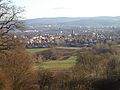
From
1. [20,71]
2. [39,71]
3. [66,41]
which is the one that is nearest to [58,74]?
[39,71]

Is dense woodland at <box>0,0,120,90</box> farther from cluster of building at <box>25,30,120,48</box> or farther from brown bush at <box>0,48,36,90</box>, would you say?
cluster of building at <box>25,30,120,48</box>

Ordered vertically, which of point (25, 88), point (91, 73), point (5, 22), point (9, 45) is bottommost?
point (91, 73)

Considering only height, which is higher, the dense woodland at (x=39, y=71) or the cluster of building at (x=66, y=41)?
the dense woodland at (x=39, y=71)

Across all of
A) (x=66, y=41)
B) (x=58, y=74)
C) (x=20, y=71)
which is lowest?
(x=66, y=41)

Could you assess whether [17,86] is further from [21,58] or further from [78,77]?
[78,77]

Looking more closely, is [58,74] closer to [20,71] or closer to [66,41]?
[20,71]

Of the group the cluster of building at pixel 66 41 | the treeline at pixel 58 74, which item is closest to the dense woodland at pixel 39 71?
the treeline at pixel 58 74

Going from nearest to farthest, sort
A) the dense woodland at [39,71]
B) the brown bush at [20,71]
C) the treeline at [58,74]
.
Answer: the dense woodland at [39,71] < the treeline at [58,74] < the brown bush at [20,71]

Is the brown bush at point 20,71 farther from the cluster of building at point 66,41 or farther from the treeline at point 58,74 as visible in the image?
the cluster of building at point 66,41

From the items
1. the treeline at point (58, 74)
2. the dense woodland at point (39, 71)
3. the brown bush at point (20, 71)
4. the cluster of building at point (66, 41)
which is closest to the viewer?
the dense woodland at point (39, 71)

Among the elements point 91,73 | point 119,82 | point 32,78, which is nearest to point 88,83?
point 119,82

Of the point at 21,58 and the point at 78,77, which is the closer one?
the point at 21,58
